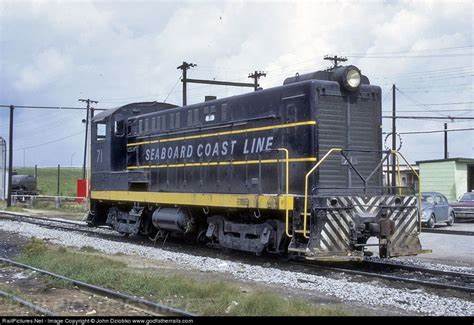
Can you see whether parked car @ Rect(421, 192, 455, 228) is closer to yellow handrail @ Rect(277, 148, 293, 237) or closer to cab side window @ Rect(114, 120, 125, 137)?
cab side window @ Rect(114, 120, 125, 137)

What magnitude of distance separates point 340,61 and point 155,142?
72.3ft

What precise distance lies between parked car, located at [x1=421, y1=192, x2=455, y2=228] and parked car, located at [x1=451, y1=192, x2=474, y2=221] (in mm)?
2079

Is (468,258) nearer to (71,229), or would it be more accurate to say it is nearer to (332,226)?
(332,226)

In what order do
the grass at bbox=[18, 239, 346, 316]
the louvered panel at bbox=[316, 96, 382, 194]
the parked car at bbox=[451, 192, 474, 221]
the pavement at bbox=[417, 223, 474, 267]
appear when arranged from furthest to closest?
the parked car at bbox=[451, 192, 474, 221] → the pavement at bbox=[417, 223, 474, 267] → the louvered panel at bbox=[316, 96, 382, 194] → the grass at bbox=[18, 239, 346, 316]

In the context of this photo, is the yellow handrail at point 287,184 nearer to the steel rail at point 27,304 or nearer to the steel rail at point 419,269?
the steel rail at point 419,269

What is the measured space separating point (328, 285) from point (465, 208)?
19740mm

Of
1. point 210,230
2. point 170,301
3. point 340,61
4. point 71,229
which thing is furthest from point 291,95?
point 340,61

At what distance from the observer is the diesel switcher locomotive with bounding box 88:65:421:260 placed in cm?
1079

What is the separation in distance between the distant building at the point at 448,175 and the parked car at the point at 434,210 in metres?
8.10

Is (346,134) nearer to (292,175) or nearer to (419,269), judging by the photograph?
Answer: (292,175)

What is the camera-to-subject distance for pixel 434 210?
23391 mm

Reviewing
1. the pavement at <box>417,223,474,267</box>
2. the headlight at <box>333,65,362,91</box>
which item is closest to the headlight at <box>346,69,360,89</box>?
the headlight at <box>333,65,362,91</box>

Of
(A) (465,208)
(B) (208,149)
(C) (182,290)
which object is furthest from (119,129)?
(A) (465,208)

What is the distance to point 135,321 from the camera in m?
6.33
